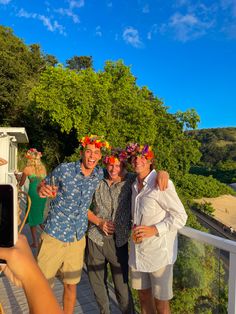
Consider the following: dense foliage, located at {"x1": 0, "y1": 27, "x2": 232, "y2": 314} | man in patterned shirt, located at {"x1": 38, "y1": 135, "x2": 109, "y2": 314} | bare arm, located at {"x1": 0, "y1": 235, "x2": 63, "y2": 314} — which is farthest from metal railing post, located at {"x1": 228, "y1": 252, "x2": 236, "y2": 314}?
dense foliage, located at {"x1": 0, "y1": 27, "x2": 232, "y2": 314}

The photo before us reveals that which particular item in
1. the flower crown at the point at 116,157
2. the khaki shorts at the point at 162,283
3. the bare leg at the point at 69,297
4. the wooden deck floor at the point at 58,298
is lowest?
the wooden deck floor at the point at 58,298

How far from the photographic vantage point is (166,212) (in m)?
2.53

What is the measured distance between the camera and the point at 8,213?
94 cm

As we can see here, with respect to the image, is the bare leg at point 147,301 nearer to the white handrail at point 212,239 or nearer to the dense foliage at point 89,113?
the white handrail at point 212,239

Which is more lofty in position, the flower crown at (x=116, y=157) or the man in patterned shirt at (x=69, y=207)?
the flower crown at (x=116, y=157)

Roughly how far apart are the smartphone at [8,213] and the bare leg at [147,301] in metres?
2.07

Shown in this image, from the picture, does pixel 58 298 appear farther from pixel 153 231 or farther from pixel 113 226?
pixel 153 231

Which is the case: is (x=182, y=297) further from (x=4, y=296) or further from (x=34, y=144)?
(x=34, y=144)

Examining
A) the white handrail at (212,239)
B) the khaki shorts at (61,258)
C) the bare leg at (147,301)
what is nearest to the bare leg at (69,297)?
the khaki shorts at (61,258)

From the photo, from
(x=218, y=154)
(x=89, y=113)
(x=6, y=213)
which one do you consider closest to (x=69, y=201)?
(x=6, y=213)

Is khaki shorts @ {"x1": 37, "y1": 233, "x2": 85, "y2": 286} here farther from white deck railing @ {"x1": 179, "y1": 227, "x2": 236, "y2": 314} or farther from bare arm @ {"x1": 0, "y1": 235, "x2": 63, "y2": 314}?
bare arm @ {"x1": 0, "y1": 235, "x2": 63, "y2": 314}

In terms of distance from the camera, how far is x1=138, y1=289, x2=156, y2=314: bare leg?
2.71m

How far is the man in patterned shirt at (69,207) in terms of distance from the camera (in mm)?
2736

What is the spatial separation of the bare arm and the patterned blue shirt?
1.89m
